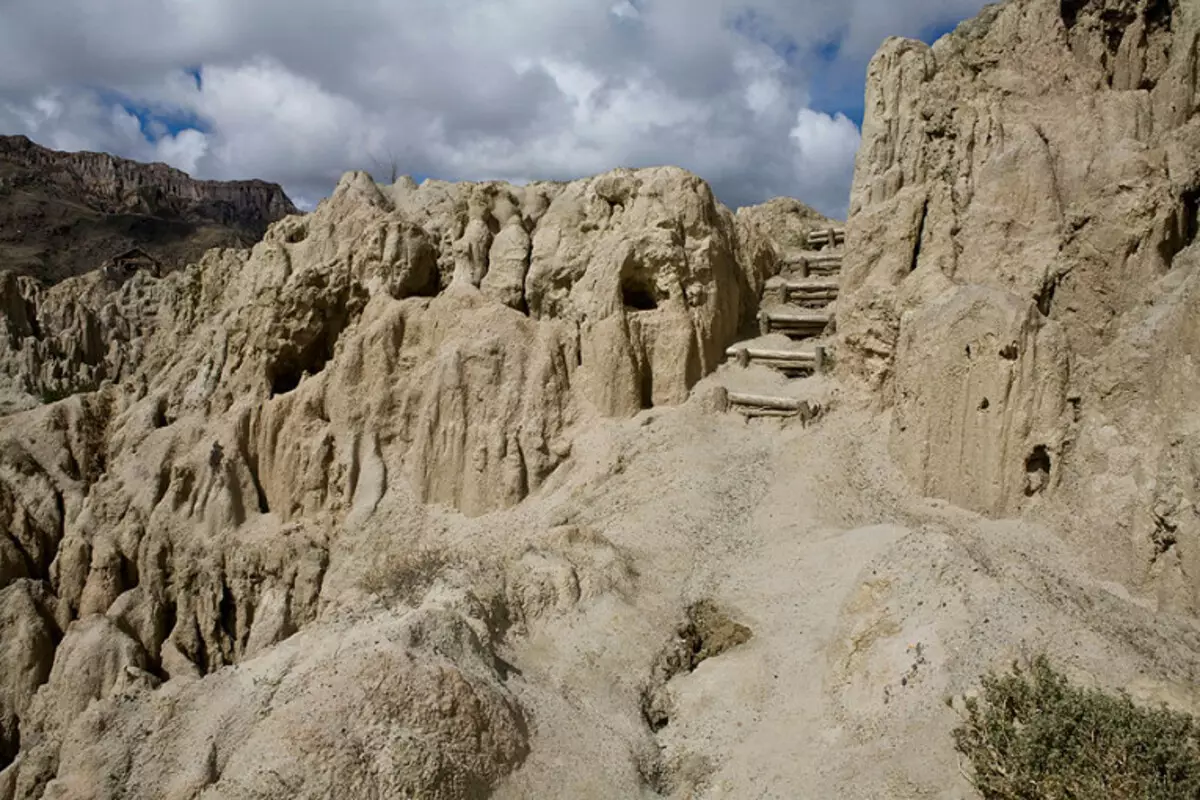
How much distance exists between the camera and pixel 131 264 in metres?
61.5

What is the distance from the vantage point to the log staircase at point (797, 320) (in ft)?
48.9

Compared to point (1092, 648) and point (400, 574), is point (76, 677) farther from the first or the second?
point (1092, 648)

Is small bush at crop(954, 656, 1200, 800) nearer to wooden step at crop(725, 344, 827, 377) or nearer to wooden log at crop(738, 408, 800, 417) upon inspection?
wooden log at crop(738, 408, 800, 417)

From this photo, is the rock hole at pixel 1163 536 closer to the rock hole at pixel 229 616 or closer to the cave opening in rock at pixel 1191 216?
the cave opening in rock at pixel 1191 216

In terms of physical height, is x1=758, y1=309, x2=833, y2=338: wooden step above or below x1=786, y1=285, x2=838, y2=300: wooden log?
below

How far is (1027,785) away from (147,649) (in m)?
15.6

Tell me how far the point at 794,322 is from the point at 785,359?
1495 mm

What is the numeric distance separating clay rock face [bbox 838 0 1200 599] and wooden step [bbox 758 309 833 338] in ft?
6.41

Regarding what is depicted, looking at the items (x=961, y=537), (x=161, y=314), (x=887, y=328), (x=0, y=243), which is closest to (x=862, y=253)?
(x=887, y=328)

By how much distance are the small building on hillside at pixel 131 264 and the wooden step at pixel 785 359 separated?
40.6 m

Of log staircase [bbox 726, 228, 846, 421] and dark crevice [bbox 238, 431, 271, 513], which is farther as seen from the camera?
dark crevice [bbox 238, 431, 271, 513]

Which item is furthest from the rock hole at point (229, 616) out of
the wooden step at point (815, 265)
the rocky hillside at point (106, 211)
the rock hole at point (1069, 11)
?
the rocky hillside at point (106, 211)

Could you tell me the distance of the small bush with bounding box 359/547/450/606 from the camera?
1027 cm

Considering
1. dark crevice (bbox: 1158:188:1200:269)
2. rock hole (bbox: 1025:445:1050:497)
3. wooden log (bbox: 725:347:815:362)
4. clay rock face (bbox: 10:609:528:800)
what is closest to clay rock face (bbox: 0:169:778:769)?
wooden log (bbox: 725:347:815:362)
